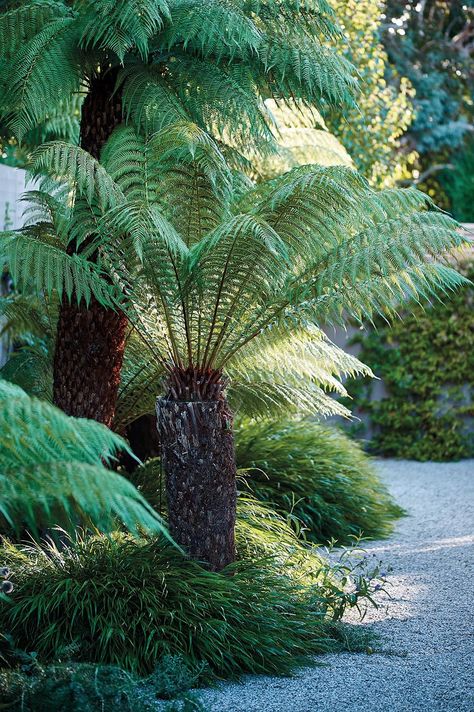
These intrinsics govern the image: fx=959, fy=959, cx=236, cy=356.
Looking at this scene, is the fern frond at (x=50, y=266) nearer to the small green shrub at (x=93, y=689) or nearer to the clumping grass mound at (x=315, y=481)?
the small green shrub at (x=93, y=689)

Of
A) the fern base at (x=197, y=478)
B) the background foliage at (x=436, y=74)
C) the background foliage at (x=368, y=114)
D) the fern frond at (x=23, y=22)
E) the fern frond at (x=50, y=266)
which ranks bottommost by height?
the fern base at (x=197, y=478)

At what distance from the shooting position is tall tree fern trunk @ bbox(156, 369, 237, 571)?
160 inches

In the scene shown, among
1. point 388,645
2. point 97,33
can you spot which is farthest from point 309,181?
point 388,645

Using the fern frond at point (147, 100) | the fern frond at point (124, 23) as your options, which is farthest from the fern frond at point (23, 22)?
the fern frond at point (147, 100)

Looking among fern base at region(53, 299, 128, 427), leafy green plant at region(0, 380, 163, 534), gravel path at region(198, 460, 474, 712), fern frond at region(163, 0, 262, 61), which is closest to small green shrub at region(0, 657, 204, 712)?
gravel path at region(198, 460, 474, 712)

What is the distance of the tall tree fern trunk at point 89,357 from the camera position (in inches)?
180

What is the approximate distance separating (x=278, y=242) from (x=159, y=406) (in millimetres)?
899

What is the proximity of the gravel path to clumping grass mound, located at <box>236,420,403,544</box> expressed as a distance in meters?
0.24

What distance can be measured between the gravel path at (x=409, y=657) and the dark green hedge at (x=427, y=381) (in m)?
2.77

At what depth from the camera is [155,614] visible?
145 inches

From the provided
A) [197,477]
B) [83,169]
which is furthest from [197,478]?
[83,169]

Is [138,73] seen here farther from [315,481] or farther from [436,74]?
[436,74]

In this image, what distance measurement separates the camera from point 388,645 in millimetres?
4027

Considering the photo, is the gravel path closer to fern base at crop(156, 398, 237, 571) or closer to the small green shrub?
the small green shrub
